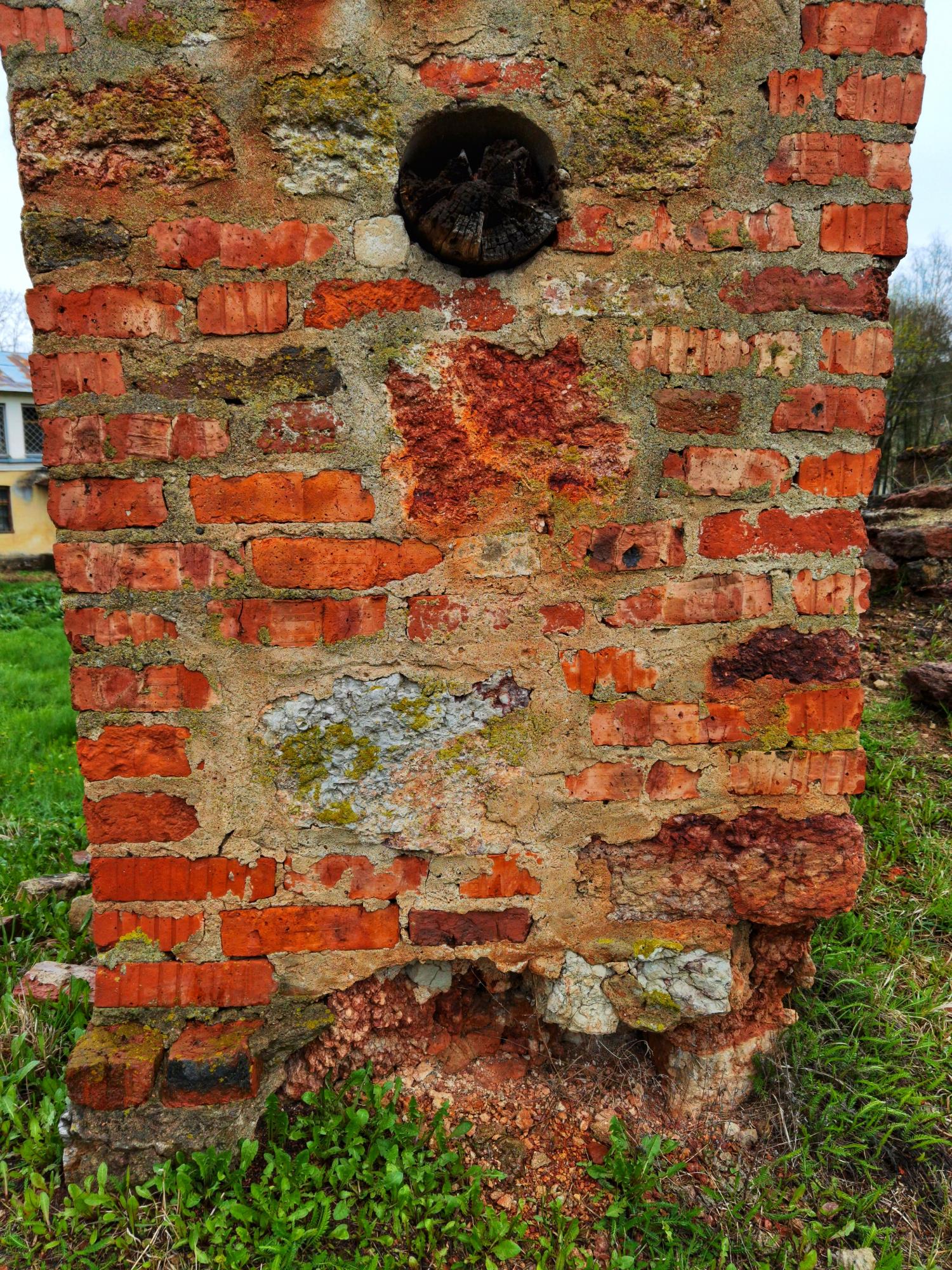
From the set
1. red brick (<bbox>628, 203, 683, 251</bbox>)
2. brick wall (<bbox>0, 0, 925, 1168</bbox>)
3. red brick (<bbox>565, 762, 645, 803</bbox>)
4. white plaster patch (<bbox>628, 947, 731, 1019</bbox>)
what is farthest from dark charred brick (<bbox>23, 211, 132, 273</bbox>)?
white plaster patch (<bbox>628, 947, 731, 1019</bbox>)

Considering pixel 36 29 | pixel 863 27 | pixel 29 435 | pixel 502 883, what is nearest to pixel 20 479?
pixel 29 435

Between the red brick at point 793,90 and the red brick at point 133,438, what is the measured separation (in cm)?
133

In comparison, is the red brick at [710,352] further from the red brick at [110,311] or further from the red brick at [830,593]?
the red brick at [110,311]

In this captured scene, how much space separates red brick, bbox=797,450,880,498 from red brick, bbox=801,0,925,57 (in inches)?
31.7

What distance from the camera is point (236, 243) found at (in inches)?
60.2

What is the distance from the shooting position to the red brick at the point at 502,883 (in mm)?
1729

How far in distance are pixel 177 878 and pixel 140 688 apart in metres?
0.44

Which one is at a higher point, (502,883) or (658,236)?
(658,236)

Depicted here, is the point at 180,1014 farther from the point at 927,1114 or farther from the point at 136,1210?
the point at 927,1114

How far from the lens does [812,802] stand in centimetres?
174

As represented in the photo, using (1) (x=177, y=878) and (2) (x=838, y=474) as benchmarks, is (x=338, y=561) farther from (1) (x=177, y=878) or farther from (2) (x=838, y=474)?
(2) (x=838, y=474)

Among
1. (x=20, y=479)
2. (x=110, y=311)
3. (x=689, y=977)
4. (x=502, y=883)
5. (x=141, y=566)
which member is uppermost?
(x=110, y=311)

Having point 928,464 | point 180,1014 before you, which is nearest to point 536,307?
point 180,1014

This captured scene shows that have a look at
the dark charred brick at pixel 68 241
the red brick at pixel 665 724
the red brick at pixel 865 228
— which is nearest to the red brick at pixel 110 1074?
the red brick at pixel 665 724
